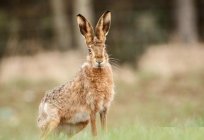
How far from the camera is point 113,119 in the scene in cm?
2081

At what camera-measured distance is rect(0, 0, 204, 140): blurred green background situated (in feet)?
65.6

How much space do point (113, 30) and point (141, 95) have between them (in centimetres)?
1130

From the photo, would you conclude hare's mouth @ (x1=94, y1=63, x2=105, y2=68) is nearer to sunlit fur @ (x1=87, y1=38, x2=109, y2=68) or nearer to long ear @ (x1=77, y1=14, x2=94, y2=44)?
sunlit fur @ (x1=87, y1=38, x2=109, y2=68)

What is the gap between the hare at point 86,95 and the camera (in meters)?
11.3

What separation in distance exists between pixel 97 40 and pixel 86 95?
80 centimetres

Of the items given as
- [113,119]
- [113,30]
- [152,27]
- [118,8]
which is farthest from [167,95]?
[118,8]

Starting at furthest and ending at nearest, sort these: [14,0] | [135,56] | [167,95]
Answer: [14,0] → [135,56] → [167,95]

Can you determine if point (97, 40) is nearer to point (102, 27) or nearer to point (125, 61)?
point (102, 27)

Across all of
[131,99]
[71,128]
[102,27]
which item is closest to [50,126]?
[71,128]

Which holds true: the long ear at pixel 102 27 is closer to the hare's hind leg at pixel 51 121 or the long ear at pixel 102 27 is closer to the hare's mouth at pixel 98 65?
the hare's mouth at pixel 98 65

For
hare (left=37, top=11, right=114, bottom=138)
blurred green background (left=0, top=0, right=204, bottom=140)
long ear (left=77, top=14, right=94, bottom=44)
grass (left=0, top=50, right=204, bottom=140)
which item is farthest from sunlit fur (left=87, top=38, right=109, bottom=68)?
grass (left=0, top=50, right=204, bottom=140)

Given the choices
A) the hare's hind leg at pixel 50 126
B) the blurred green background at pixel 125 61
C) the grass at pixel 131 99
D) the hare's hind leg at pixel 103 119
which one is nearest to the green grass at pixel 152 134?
the blurred green background at pixel 125 61

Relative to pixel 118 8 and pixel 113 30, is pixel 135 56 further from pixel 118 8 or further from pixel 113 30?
pixel 118 8

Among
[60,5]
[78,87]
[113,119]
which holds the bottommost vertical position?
[113,119]
